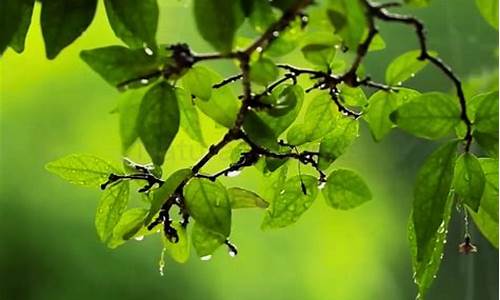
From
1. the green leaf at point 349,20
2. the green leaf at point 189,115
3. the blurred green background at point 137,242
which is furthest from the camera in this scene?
the blurred green background at point 137,242

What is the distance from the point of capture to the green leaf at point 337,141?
1.83ft

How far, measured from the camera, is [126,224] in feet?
1.91

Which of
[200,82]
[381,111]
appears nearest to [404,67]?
[381,111]

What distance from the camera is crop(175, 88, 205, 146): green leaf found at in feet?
1.71

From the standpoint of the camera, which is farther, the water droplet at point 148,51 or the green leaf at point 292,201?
the green leaf at point 292,201

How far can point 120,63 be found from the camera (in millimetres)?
445

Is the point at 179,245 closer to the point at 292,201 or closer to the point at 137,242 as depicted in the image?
the point at 292,201

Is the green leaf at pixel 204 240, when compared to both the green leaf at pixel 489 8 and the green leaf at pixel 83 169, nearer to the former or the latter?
the green leaf at pixel 83 169

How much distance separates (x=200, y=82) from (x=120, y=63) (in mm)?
67

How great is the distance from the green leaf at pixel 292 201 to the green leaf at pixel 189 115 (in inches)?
3.0

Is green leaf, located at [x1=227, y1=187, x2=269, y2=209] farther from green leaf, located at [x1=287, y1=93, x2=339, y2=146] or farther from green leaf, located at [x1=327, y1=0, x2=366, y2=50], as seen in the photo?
green leaf, located at [x1=327, y1=0, x2=366, y2=50]

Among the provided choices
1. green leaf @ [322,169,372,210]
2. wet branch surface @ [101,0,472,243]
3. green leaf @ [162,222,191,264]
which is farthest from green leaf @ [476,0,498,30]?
green leaf @ [162,222,191,264]

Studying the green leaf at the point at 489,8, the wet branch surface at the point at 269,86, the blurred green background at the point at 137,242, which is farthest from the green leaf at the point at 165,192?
the blurred green background at the point at 137,242

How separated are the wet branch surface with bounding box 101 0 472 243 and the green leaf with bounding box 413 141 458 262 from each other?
A: 0.11ft
